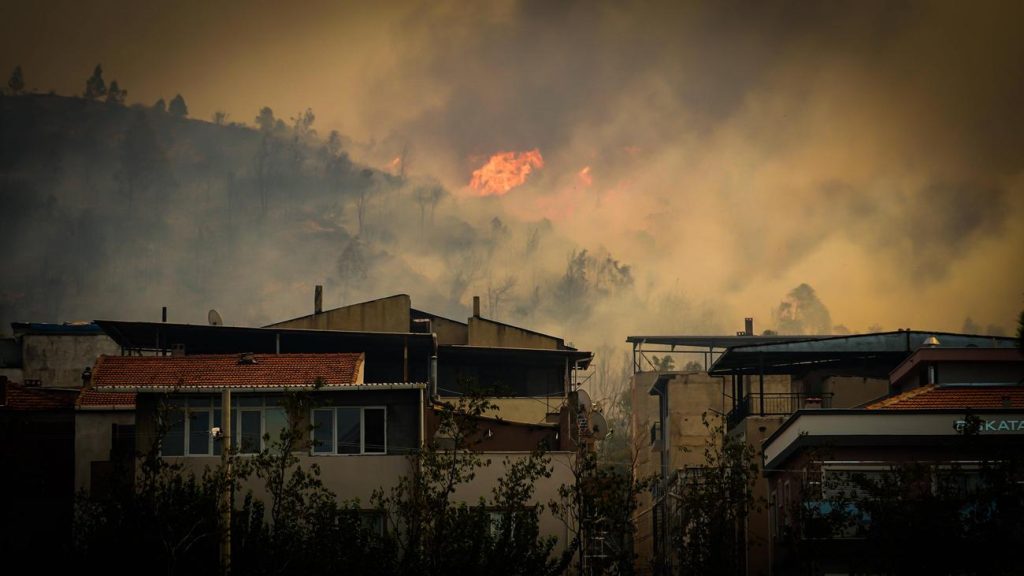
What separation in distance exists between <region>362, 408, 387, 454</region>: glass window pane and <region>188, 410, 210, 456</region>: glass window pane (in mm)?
5228

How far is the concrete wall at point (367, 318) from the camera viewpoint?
81812 millimetres

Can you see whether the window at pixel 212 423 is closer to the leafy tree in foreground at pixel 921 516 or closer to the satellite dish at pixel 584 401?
the satellite dish at pixel 584 401

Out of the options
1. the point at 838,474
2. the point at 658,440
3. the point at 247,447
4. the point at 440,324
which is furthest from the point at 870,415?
the point at 658,440

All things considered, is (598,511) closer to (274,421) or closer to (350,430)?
(350,430)

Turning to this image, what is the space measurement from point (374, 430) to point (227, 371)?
7.51 meters

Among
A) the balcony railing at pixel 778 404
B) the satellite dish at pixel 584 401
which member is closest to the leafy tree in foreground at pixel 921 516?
the satellite dish at pixel 584 401

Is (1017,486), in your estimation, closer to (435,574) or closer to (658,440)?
(435,574)

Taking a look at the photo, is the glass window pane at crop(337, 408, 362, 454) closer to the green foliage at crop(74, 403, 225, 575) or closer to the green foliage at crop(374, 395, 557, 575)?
the green foliage at crop(374, 395, 557, 575)

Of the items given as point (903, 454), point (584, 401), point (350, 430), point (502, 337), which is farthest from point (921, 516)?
point (502, 337)

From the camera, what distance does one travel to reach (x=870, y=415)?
49.2 meters

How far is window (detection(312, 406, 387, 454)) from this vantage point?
53188 mm

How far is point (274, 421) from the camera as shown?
53.9 m

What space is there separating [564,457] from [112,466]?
14.7 meters

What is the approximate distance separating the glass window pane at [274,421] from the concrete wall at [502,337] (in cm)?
2995
